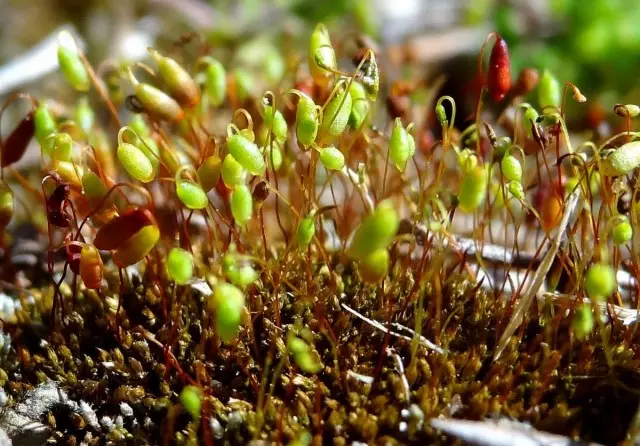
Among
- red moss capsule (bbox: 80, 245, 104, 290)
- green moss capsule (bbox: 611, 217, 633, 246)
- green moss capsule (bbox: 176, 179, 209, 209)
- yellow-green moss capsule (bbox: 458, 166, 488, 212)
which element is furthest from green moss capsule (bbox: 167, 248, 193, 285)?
green moss capsule (bbox: 611, 217, 633, 246)

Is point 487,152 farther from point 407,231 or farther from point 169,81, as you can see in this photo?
point 169,81

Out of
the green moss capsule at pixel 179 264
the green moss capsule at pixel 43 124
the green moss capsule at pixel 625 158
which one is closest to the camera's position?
the green moss capsule at pixel 179 264

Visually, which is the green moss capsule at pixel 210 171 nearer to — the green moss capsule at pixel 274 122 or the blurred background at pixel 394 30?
the green moss capsule at pixel 274 122

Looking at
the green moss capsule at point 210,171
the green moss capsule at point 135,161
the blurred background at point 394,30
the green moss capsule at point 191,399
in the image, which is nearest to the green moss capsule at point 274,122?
the green moss capsule at point 210,171

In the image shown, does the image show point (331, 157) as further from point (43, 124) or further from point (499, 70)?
point (43, 124)

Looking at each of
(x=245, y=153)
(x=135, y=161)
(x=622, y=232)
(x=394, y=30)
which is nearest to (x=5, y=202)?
(x=135, y=161)
